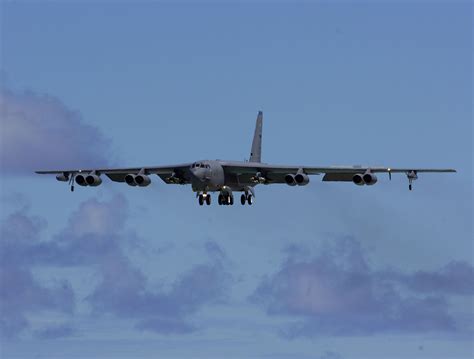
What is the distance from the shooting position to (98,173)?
9175 centimetres

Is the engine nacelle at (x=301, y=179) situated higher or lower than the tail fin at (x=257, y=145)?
lower

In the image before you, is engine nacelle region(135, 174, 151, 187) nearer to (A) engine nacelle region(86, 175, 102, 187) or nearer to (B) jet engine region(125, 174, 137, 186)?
(B) jet engine region(125, 174, 137, 186)

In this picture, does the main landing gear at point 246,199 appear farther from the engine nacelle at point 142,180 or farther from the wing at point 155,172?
the engine nacelle at point 142,180

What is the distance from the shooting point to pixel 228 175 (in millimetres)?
89000

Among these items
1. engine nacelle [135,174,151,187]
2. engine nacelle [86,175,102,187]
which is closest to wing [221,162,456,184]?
engine nacelle [135,174,151,187]

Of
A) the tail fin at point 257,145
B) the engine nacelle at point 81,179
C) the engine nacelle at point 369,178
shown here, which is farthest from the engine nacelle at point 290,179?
the engine nacelle at point 81,179

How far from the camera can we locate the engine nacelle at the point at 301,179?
85375 millimetres

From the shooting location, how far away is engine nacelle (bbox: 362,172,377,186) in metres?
82.5

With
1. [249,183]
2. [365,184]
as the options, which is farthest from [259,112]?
[365,184]

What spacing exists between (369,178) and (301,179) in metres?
5.69

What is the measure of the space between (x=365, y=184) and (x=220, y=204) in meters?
13.3

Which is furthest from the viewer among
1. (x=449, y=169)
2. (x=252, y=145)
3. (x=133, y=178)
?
(x=252, y=145)

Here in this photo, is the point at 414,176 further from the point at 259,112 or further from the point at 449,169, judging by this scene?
the point at 259,112

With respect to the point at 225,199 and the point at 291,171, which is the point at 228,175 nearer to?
the point at 225,199
